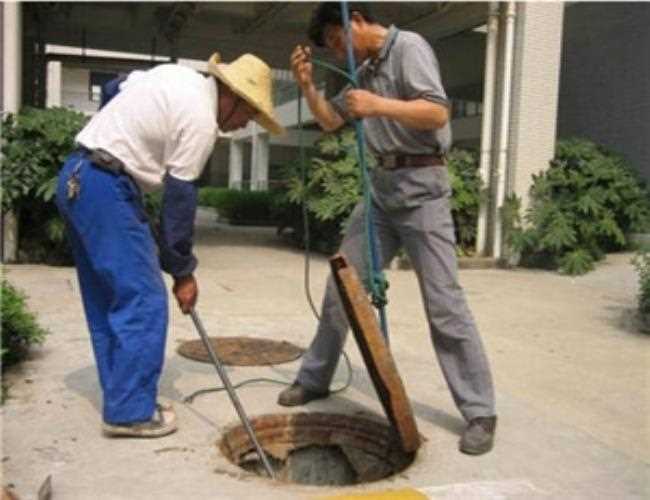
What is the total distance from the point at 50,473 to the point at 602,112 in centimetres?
1207

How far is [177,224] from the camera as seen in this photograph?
10.0ft

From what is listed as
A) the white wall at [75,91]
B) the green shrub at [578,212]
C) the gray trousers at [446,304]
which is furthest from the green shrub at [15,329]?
the white wall at [75,91]

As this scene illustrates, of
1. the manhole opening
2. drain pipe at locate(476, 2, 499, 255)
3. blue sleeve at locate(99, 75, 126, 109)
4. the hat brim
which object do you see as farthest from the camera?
drain pipe at locate(476, 2, 499, 255)

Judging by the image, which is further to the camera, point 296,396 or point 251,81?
point 296,396

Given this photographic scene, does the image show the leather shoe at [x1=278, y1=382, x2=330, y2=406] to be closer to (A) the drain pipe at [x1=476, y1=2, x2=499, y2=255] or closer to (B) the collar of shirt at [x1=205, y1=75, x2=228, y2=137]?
(B) the collar of shirt at [x1=205, y1=75, x2=228, y2=137]

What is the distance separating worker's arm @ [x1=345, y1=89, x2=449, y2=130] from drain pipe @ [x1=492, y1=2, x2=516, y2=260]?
722cm

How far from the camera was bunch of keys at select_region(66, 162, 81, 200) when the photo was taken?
3.12m

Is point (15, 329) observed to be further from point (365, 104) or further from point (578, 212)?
point (578, 212)

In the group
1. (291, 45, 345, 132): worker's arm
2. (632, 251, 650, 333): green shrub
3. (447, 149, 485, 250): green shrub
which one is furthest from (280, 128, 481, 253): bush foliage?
(291, 45, 345, 132): worker's arm

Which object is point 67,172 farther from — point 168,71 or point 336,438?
point 336,438

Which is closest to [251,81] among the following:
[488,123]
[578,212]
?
[488,123]

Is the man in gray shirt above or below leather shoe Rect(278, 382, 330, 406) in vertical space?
above

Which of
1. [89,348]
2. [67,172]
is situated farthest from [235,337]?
[67,172]

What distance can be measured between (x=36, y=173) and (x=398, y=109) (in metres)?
6.11
